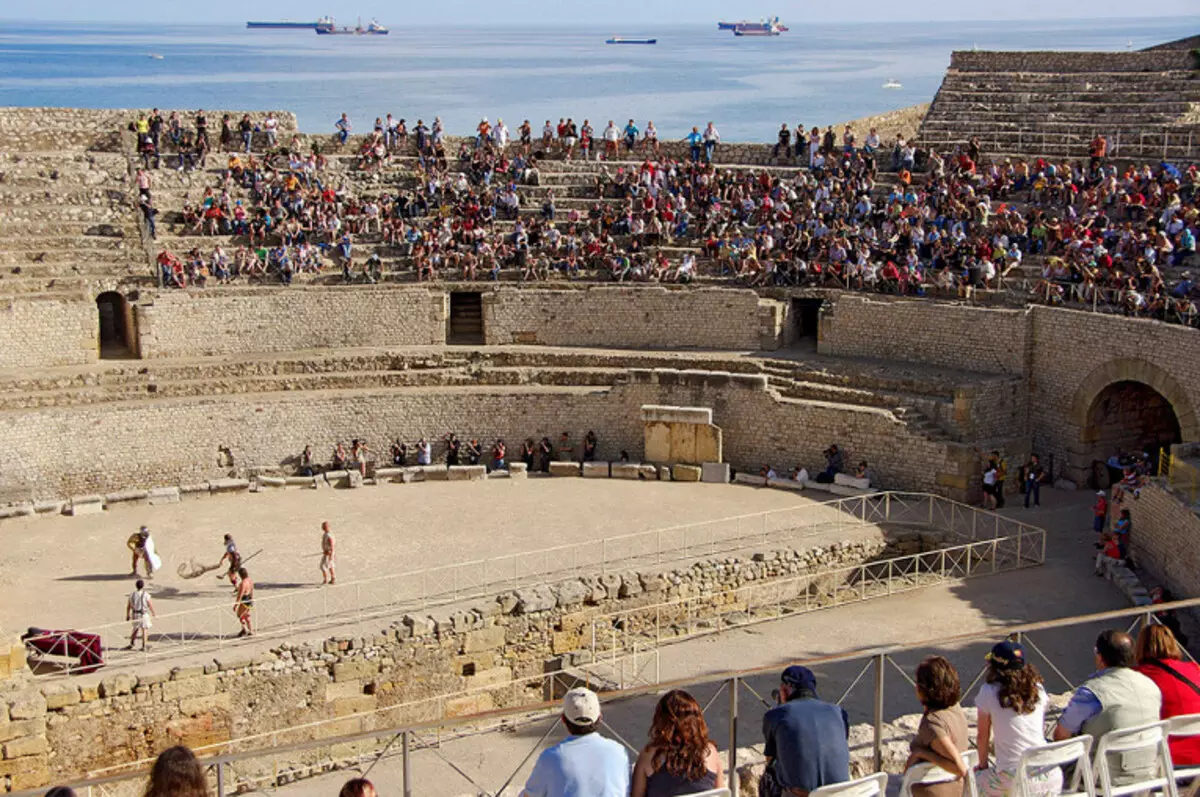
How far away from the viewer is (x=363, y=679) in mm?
19984

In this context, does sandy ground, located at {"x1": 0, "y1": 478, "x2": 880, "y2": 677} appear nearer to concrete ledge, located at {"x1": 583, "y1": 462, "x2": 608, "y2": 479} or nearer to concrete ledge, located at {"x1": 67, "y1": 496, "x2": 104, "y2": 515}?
concrete ledge, located at {"x1": 67, "y1": 496, "x2": 104, "y2": 515}

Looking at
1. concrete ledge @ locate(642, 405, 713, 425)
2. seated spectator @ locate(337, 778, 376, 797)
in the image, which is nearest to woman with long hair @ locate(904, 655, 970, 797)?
seated spectator @ locate(337, 778, 376, 797)

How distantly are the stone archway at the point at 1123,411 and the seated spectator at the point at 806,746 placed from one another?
63.6 ft

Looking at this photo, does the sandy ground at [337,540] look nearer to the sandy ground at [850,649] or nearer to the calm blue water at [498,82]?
the sandy ground at [850,649]

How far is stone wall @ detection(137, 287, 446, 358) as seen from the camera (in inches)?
1194

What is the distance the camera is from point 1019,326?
28.1 metres

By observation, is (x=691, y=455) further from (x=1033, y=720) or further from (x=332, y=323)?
(x=1033, y=720)

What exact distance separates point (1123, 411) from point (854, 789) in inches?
846

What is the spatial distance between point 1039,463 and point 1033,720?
64.0 feet

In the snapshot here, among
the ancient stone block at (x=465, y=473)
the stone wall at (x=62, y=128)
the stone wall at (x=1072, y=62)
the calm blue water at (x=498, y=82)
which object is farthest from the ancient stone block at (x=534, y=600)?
the calm blue water at (x=498, y=82)

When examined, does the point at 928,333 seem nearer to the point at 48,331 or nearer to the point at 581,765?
the point at 48,331

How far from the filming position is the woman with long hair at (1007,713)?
8914 millimetres

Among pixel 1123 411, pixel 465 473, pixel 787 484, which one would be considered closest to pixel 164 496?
pixel 465 473

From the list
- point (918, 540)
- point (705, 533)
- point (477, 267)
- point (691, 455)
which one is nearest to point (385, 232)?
point (477, 267)
